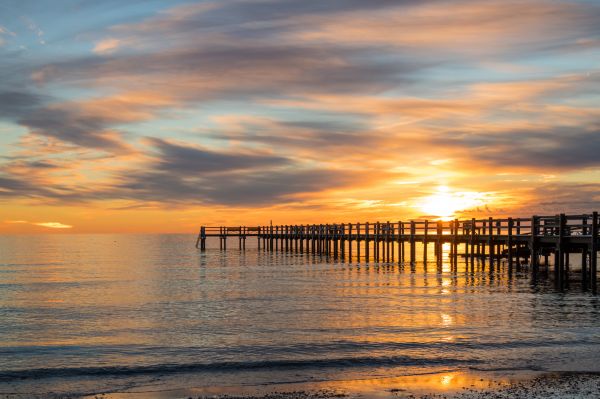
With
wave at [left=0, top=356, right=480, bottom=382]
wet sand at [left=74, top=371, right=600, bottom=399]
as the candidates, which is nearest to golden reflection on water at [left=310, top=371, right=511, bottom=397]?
wet sand at [left=74, top=371, right=600, bottom=399]

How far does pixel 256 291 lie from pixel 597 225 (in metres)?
16.1

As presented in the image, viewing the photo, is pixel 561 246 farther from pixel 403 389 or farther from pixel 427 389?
pixel 403 389

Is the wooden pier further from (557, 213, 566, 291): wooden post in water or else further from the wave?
the wave

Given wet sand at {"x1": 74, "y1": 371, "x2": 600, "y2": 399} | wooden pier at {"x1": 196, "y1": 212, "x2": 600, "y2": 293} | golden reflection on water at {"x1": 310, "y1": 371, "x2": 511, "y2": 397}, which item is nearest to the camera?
wet sand at {"x1": 74, "y1": 371, "x2": 600, "y2": 399}

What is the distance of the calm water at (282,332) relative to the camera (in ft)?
46.2

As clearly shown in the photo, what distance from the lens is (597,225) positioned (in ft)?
Result: 94.7

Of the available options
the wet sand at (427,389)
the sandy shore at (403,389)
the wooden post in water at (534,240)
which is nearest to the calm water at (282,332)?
the sandy shore at (403,389)

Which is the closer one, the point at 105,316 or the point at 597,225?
the point at 105,316

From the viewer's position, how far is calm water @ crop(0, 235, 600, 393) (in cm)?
1409

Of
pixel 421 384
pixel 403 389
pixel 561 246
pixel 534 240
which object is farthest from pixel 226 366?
pixel 534 240

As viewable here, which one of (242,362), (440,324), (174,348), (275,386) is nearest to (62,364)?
(174,348)

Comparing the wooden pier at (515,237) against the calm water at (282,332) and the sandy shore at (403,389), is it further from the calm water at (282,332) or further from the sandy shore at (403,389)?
the sandy shore at (403,389)

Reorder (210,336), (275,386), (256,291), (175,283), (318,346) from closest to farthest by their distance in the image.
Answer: (275,386) < (318,346) < (210,336) < (256,291) < (175,283)

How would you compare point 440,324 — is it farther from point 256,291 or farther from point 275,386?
point 256,291
